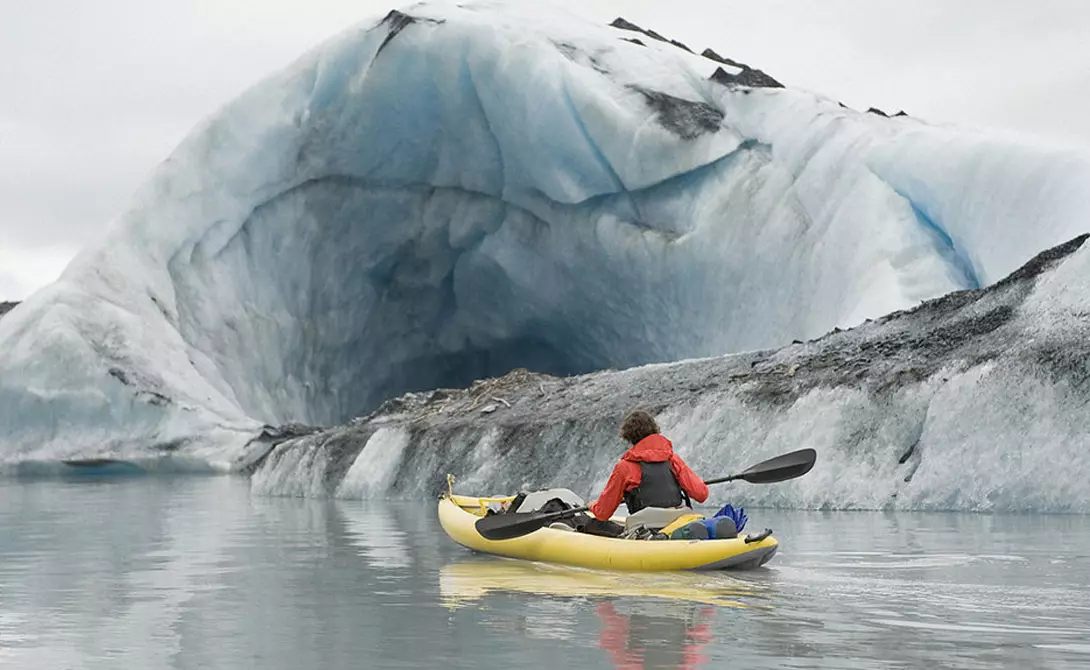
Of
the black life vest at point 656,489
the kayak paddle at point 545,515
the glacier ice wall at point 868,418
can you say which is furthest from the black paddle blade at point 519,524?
the glacier ice wall at point 868,418

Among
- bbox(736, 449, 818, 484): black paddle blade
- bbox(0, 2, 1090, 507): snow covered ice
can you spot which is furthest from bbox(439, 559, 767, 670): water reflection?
bbox(0, 2, 1090, 507): snow covered ice

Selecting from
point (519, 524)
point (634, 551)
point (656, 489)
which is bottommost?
point (634, 551)

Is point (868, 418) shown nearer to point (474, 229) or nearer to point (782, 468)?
point (782, 468)

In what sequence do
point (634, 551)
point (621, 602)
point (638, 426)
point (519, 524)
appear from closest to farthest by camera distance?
point (621, 602) < point (634, 551) < point (638, 426) < point (519, 524)

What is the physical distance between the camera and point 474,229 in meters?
26.7

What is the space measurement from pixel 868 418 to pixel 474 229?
15115mm

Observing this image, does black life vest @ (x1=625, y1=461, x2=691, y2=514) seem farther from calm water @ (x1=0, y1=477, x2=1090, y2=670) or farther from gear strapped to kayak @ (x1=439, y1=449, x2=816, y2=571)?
calm water @ (x1=0, y1=477, x2=1090, y2=670)

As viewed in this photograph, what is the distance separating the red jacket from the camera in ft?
26.6

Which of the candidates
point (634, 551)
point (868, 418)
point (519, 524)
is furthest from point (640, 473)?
point (868, 418)

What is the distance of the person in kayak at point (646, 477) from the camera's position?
318 inches

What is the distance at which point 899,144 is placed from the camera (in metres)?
20.7

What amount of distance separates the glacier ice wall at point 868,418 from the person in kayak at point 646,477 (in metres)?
4.31

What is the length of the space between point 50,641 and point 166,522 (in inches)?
313

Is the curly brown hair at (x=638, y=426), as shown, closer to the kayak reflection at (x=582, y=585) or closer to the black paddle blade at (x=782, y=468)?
the kayak reflection at (x=582, y=585)
